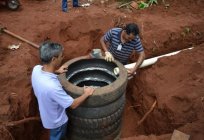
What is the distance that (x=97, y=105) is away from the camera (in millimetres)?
4914

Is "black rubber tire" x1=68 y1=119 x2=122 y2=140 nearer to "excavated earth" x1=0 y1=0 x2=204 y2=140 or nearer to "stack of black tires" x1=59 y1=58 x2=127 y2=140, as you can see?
"stack of black tires" x1=59 y1=58 x2=127 y2=140

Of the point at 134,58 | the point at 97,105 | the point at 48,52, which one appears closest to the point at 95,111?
the point at 97,105

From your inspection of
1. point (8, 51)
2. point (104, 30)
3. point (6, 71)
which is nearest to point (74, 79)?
point (6, 71)

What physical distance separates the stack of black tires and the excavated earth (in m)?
0.47

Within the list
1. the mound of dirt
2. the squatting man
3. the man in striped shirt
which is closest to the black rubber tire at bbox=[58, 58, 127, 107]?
the squatting man

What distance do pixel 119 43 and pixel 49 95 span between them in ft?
7.48

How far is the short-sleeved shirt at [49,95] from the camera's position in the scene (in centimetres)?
413

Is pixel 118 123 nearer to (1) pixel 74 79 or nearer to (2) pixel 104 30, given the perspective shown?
(1) pixel 74 79

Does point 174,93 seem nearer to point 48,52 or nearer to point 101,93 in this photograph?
point 101,93

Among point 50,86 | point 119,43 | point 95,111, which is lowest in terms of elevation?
point 95,111

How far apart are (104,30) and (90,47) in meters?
0.63

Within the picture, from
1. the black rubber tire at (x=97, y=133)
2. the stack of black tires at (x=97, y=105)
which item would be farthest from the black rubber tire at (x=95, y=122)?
the black rubber tire at (x=97, y=133)

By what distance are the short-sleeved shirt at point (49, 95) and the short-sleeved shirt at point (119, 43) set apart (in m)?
2.02

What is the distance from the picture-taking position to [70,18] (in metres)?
8.48
